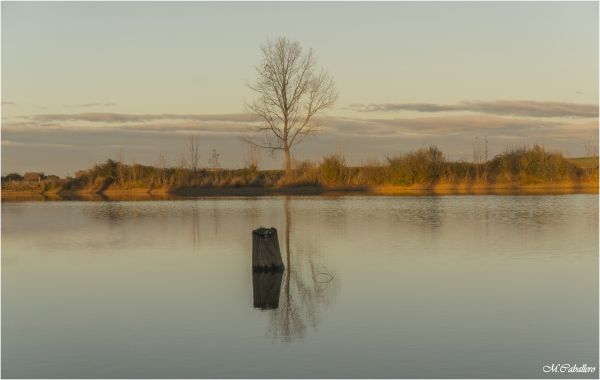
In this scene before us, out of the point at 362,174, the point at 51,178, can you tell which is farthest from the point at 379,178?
the point at 51,178

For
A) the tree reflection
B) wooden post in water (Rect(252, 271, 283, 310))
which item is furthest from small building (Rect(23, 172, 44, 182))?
wooden post in water (Rect(252, 271, 283, 310))

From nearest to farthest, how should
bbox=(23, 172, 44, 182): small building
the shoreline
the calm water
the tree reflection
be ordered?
1. the calm water
2. the tree reflection
3. the shoreline
4. bbox=(23, 172, 44, 182): small building

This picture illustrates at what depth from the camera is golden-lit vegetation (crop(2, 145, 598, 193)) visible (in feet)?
159

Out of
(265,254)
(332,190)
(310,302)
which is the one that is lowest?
(310,302)

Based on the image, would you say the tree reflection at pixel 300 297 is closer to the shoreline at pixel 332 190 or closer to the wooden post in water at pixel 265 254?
the wooden post in water at pixel 265 254

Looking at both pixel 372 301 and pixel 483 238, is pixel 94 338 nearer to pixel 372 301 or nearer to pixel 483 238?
pixel 372 301

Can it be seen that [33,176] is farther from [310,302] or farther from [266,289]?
[310,302]

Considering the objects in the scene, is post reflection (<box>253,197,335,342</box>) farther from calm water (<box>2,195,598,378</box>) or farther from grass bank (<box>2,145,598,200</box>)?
grass bank (<box>2,145,598,200</box>)

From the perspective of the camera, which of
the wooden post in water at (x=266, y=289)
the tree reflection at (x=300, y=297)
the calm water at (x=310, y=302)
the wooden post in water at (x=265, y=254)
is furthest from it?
the wooden post in water at (x=265, y=254)

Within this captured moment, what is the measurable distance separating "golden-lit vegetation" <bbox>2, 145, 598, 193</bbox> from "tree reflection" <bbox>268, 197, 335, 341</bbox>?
32.2 m

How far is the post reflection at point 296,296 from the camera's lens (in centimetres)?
1049

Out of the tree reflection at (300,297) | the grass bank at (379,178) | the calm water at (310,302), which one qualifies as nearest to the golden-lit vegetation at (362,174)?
the grass bank at (379,178)

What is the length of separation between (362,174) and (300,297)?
3792cm

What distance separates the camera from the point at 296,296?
12664mm
